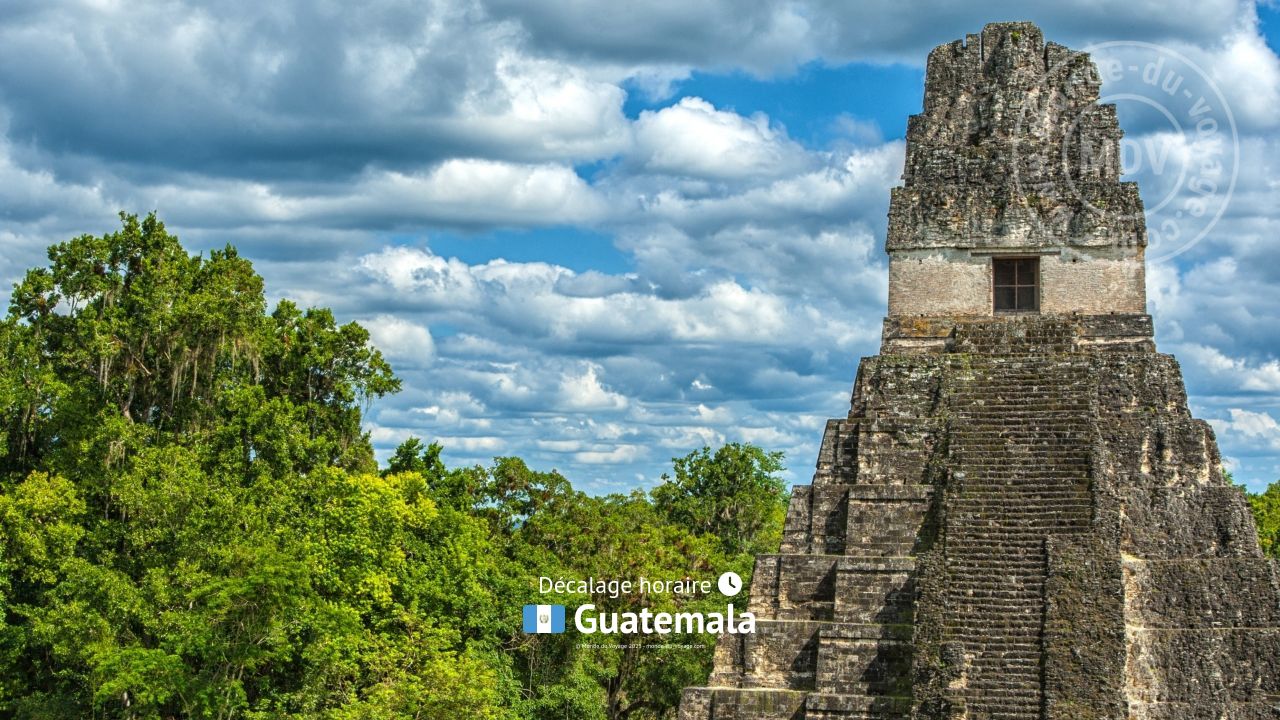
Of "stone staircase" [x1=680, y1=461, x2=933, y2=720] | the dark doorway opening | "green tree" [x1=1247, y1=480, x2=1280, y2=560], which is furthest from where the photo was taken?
"green tree" [x1=1247, y1=480, x2=1280, y2=560]

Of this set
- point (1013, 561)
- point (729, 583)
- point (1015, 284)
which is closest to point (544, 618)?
point (729, 583)

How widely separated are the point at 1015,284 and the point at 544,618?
10.6 m

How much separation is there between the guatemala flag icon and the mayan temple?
8.29 metres

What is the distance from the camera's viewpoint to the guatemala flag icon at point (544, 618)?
28.3 m

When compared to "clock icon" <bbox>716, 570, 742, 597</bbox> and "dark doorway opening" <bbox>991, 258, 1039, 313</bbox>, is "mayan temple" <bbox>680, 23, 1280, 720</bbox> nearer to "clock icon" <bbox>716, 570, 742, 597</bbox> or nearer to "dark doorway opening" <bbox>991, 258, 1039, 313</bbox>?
"dark doorway opening" <bbox>991, 258, 1039, 313</bbox>

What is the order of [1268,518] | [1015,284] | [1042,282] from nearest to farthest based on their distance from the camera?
[1042,282], [1015,284], [1268,518]

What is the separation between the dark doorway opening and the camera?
23.7m

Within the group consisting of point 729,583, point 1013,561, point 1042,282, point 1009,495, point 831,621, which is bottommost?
point 831,621

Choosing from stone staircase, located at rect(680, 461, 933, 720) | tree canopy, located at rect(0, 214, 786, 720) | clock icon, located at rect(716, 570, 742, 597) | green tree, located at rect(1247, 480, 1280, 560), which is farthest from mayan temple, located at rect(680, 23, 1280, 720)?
green tree, located at rect(1247, 480, 1280, 560)

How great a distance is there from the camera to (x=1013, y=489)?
20.1m

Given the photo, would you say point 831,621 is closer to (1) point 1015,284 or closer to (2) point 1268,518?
(1) point 1015,284

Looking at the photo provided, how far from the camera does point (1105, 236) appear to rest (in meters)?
23.3

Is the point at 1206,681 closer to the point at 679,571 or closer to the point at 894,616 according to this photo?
the point at 894,616

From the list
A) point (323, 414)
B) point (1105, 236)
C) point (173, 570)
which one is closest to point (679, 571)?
point (323, 414)
